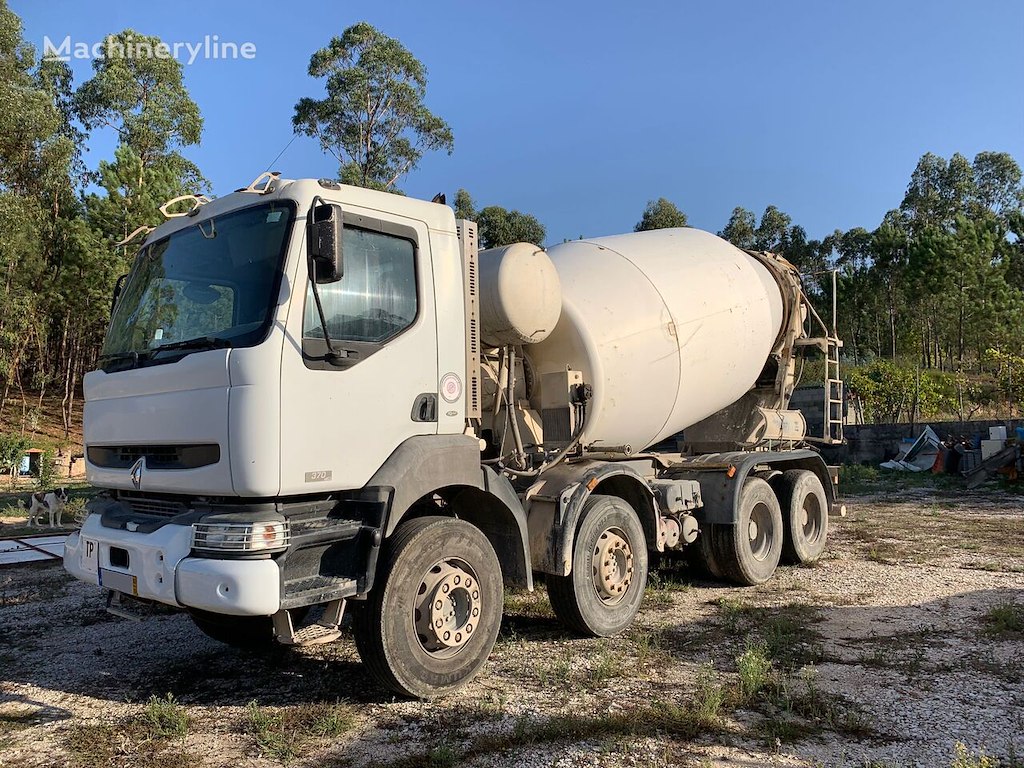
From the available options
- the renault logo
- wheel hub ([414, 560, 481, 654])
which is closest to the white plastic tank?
wheel hub ([414, 560, 481, 654])

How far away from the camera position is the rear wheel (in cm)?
729

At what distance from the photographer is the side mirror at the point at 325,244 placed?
384cm

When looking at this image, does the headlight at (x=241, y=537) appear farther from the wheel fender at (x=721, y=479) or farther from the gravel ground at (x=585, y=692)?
the wheel fender at (x=721, y=479)

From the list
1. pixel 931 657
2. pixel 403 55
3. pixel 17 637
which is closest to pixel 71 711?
pixel 17 637

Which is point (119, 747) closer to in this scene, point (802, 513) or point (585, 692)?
point (585, 692)

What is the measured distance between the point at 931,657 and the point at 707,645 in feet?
4.90

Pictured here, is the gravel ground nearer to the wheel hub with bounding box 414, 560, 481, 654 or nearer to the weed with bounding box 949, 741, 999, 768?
the weed with bounding box 949, 741, 999, 768

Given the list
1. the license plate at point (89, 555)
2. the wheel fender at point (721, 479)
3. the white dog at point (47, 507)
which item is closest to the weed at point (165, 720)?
the license plate at point (89, 555)

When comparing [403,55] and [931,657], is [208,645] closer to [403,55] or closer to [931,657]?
Answer: [931,657]

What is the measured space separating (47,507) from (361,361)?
10.3m

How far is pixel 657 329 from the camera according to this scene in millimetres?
6637

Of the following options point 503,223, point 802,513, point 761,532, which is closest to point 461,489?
point 761,532

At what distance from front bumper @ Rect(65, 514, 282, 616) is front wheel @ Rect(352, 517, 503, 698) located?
703 mm

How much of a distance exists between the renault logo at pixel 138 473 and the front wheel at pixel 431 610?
1.45 metres
